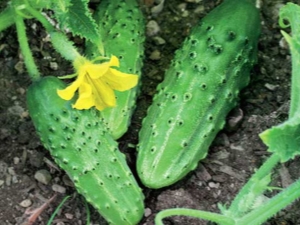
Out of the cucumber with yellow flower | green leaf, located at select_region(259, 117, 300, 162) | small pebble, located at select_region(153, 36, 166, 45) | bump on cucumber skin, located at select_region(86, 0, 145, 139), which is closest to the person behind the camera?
green leaf, located at select_region(259, 117, 300, 162)

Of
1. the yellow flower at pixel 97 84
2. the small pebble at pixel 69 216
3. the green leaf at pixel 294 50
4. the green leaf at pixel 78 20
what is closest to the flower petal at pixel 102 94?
the yellow flower at pixel 97 84

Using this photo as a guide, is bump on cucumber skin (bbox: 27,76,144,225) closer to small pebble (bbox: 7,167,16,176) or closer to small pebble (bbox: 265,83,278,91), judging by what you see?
small pebble (bbox: 7,167,16,176)

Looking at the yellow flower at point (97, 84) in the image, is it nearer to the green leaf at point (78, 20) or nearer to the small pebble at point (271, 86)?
the green leaf at point (78, 20)

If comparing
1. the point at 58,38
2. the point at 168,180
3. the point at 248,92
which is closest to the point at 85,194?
the point at 168,180

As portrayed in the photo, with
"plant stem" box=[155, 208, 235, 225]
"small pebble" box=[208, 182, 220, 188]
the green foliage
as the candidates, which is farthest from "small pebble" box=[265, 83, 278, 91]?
"plant stem" box=[155, 208, 235, 225]

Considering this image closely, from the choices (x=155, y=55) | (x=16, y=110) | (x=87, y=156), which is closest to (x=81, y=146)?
(x=87, y=156)

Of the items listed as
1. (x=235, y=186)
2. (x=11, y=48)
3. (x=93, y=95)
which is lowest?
(x=235, y=186)

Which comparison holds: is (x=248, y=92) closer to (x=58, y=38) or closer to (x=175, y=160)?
(x=175, y=160)
